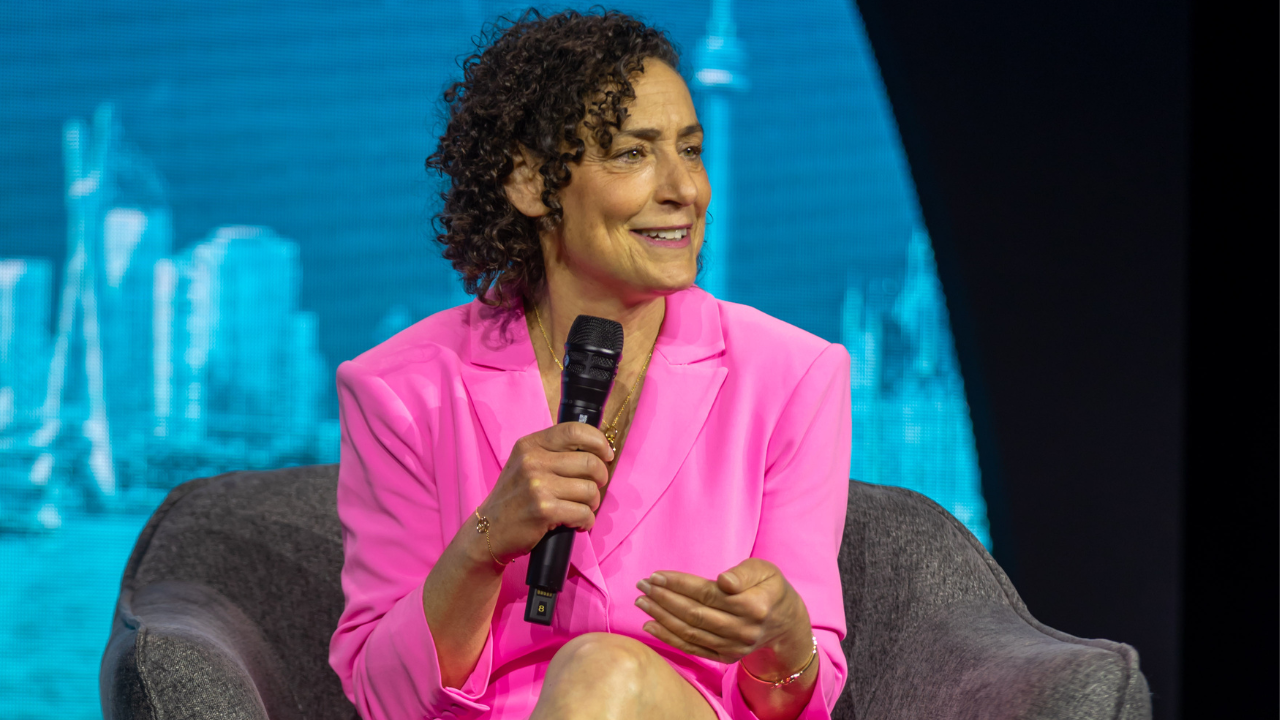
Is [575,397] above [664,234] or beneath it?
beneath

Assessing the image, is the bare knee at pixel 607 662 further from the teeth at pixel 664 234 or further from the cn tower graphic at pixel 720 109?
the cn tower graphic at pixel 720 109

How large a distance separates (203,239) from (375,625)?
1.27 m

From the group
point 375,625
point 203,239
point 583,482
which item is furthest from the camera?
point 203,239

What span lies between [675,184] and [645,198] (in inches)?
1.7

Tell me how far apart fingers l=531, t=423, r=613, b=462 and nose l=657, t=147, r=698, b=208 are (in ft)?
1.34

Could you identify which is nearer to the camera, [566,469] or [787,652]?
[566,469]

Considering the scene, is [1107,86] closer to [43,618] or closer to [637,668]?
[637,668]

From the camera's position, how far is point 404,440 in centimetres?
148

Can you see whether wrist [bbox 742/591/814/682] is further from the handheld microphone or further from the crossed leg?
the handheld microphone

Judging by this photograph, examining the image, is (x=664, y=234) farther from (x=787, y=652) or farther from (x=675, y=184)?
(x=787, y=652)

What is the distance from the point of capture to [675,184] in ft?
4.53

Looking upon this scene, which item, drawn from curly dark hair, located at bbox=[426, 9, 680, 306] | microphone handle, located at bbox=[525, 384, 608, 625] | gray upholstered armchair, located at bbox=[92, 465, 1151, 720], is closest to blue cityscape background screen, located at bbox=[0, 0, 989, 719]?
gray upholstered armchair, located at bbox=[92, 465, 1151, 720]

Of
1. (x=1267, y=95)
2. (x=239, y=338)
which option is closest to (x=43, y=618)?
(x=239, y=338)

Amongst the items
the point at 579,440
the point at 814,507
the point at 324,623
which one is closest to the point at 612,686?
the point at 579,440
